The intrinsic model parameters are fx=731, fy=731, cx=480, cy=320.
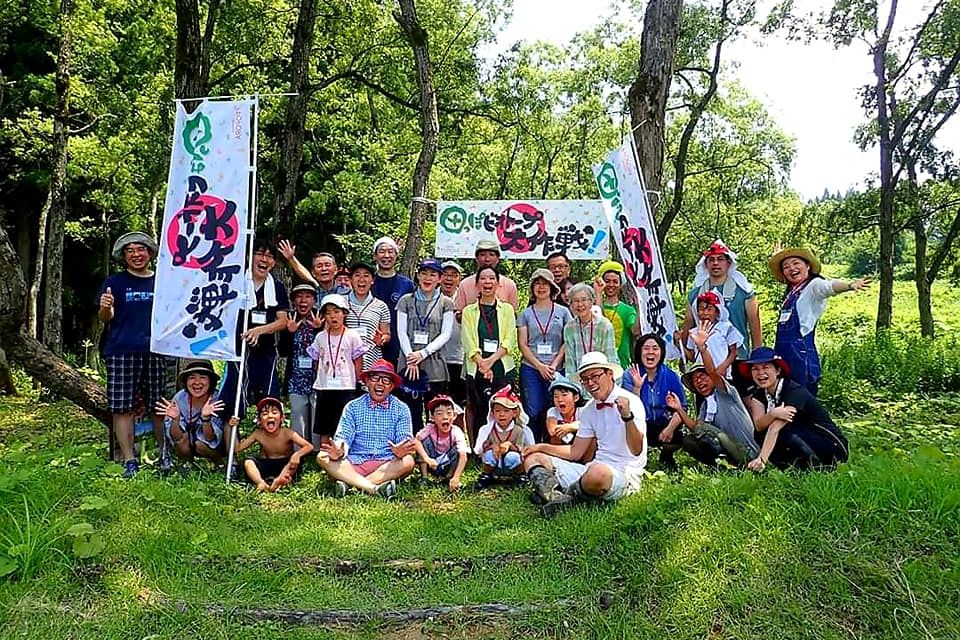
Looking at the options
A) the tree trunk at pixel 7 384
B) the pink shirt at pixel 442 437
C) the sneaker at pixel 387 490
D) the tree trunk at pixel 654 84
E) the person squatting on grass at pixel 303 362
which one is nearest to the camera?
the sneaker at pixel 387 490

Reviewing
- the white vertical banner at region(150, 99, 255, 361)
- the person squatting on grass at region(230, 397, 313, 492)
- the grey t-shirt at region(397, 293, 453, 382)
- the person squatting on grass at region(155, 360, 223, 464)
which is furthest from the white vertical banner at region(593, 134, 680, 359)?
the person squatting on grass at region(155, 360, 223, 464)

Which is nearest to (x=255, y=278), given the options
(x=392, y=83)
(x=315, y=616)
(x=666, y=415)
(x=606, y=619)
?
(x=315, y=616)

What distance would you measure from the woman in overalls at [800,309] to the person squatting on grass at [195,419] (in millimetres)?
4336

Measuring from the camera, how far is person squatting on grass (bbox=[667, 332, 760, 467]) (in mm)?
5168

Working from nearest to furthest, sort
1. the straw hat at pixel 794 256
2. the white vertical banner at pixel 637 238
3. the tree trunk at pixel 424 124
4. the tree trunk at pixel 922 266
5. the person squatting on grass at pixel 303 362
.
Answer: the straw hat at pixel 794 256
the person squatting on grass at pixel 303 362
the white vertical banner at pixel 637 238
the tree trunk at pixel 424 124
the tree trunk at pixel 922 266

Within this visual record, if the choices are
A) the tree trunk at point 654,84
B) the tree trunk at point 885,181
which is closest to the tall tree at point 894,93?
the tree trunk at point 885,181

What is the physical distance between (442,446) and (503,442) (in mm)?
492

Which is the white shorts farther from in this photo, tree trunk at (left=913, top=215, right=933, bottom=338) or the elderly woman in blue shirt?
tree trunk at (left=913, top=215, right=933, bottom=338)

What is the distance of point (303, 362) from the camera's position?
589 centimetres

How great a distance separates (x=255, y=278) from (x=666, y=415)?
3452 mm

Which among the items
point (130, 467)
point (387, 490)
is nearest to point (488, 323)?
point (387, 490)

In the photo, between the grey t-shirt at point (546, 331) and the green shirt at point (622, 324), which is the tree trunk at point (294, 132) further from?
the green shirt at point (622, 324)

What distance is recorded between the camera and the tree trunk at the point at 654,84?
23.8ft

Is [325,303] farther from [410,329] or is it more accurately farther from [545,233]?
[545,233]
